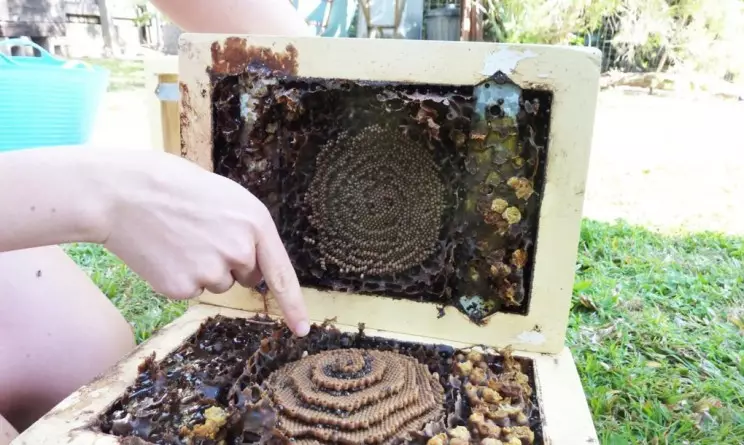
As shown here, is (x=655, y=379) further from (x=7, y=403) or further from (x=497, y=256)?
(x=7, y=403)

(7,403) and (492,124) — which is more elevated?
(492,124)

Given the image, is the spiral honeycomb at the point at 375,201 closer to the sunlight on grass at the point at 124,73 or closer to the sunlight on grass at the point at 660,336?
the sunlight on grass at the point at 660,336

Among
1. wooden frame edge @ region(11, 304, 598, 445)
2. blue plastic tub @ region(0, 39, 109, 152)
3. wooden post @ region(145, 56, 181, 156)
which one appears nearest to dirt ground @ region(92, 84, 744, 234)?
wooden post @ region(145, 56, 181, 156)

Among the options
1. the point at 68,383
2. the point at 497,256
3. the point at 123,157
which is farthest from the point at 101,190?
the point at 497,256

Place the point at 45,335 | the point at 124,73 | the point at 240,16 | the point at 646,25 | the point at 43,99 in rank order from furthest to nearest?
1. the point at 124,73
2. the point at 646,25
3. the point at 43,99
4. the point at 240,16
5. the point at 45,335

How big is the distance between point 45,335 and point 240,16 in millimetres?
817

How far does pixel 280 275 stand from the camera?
89 centimetres

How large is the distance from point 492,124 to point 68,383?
37.5 inches

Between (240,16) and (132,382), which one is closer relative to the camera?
(132,382)

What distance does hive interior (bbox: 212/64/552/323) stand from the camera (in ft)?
3.53

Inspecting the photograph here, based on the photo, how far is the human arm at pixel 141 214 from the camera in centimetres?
79

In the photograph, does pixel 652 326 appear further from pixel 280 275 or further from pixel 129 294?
pixel 129 294

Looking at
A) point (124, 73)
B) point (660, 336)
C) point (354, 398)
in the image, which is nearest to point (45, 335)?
point (354, 398)

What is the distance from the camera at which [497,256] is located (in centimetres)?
113
